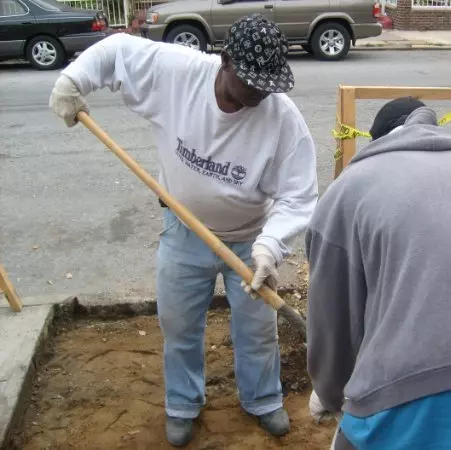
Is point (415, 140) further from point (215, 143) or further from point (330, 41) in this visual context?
point (330, 41)

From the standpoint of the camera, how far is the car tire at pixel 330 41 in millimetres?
13578

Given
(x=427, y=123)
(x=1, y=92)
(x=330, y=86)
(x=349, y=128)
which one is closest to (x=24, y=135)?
(x=1, y=92)

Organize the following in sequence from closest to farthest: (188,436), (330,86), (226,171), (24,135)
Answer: (226,171) < (188,436) < (24,135) < (330,86)

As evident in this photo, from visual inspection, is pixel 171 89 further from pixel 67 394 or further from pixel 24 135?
pixel 24 135

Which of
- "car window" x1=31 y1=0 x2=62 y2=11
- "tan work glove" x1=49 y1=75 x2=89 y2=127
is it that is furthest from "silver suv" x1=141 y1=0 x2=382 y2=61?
"tan work glove" x1=49 y1=75 x2=89 y2=127

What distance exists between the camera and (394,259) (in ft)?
4.79

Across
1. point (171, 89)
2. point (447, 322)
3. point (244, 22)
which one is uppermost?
point (244, 22)

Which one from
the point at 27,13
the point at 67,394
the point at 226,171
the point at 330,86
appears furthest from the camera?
the point at 27,13

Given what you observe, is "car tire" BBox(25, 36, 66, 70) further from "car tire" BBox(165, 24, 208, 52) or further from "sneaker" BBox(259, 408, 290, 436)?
"sneaker" BBox(259, 408, 290, 436)

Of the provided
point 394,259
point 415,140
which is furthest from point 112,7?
point 394,259

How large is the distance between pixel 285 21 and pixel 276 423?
11.3 meters

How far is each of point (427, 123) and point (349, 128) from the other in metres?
2.06

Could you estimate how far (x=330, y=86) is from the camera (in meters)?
10.8

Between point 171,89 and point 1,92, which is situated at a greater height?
point 171,89
